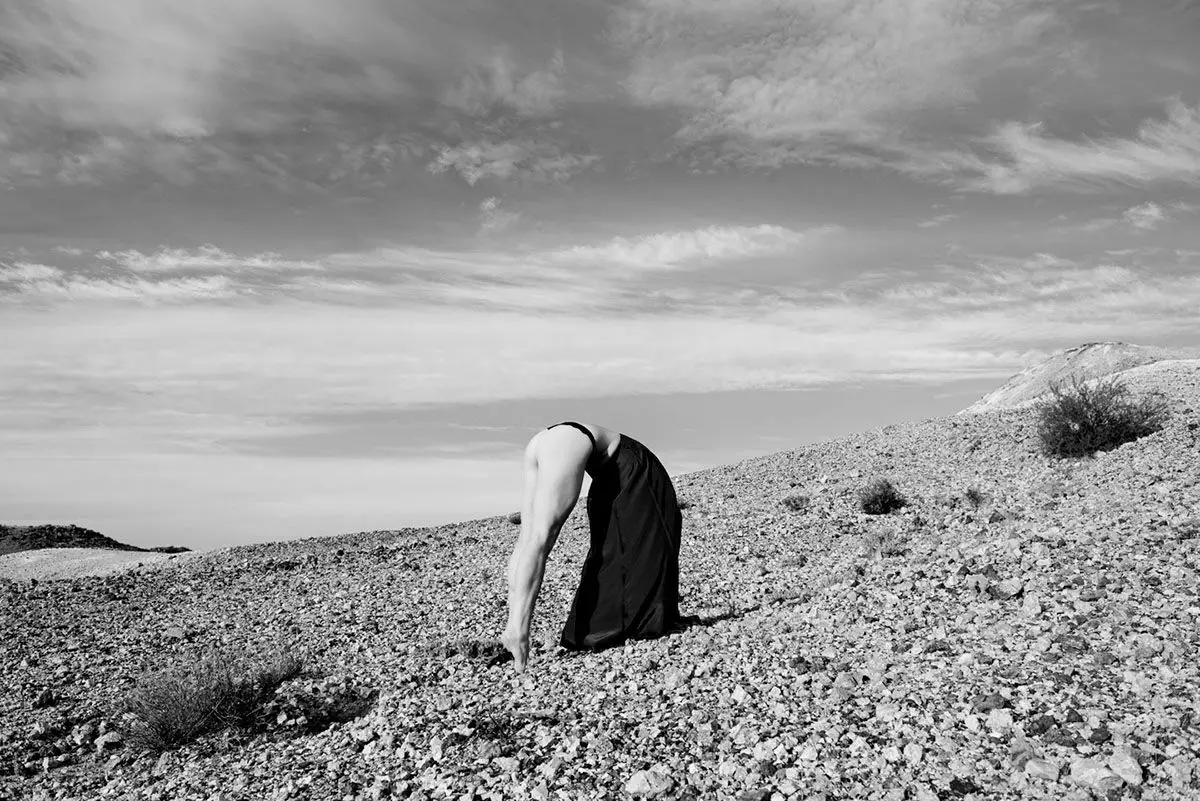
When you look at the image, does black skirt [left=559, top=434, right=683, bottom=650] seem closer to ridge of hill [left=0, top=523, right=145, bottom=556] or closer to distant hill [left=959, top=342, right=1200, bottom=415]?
ridge of hill [left=0, top=523, right=145, bottom=556]

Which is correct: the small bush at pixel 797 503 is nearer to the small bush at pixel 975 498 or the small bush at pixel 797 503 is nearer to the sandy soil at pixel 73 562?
the small bush at pixel 975 498

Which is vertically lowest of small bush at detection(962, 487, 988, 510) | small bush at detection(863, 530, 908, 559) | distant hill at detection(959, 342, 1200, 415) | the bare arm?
small bush at detection(863, 530, 908, 559)

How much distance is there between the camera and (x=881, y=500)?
49.2ft

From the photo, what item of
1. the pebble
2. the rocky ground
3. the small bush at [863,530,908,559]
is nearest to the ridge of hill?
the rocky ground

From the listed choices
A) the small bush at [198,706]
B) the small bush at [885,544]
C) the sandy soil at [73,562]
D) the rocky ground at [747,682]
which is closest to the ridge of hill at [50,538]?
the sandy soil at [73,562]

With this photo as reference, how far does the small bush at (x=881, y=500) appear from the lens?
15000mm

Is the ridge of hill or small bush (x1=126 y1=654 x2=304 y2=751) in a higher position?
the ridge of hill

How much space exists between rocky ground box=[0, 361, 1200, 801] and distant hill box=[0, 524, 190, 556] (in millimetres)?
15852

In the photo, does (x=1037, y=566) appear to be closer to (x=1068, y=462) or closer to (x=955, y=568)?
(x=955, y=568)

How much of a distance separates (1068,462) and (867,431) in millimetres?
7120

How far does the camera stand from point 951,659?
531 centimetres

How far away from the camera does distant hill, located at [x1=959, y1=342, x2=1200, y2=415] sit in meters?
31.9

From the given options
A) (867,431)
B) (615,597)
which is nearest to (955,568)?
(615,597)

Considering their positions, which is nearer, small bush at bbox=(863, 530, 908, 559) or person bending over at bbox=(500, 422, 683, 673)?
person bending over at bbox=(500, 422, 683, 673)
